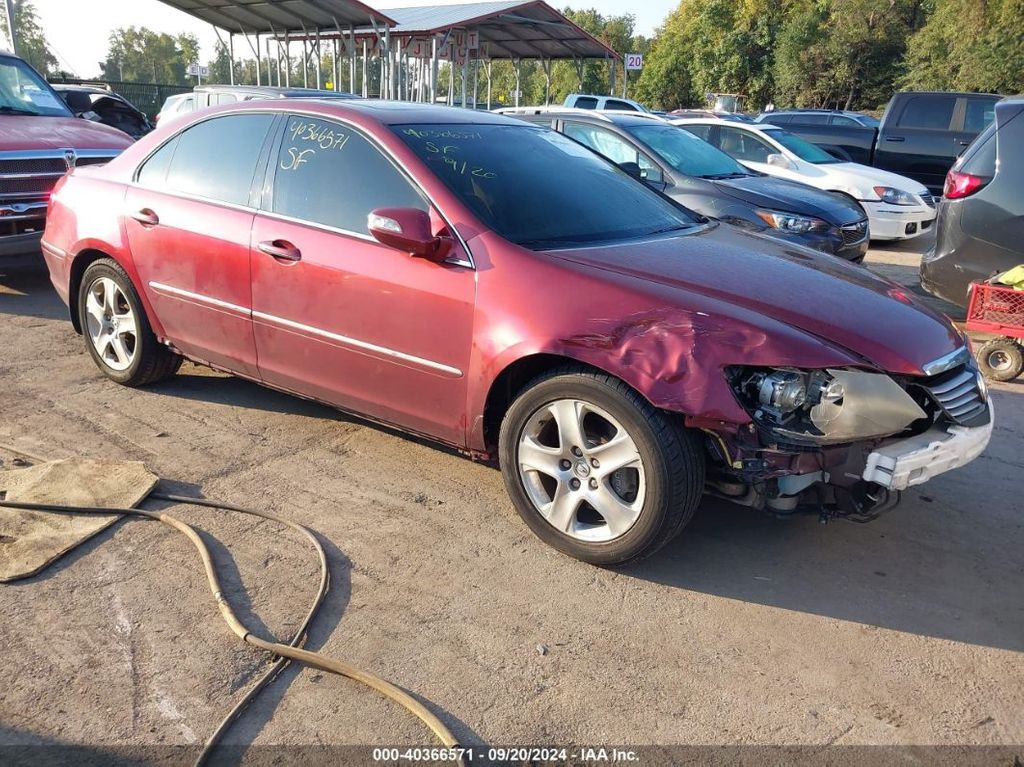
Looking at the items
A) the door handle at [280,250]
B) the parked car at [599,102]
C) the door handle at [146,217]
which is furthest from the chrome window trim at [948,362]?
the parked car at [599,102]

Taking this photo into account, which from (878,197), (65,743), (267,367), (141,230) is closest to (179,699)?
(65,743)

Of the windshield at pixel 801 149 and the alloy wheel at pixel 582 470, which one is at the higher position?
the windshield at pixel 801 149

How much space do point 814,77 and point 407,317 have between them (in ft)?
146

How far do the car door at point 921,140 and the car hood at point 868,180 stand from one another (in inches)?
89.7

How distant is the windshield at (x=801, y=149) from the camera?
450 inches

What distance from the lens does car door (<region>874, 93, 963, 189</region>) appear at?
13.2 m

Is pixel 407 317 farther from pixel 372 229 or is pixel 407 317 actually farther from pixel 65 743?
pixel 65 743

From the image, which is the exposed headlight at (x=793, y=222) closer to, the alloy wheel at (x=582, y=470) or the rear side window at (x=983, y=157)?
the rear side window at (x=983, y=157)

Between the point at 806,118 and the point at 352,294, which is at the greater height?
the point at 806,118

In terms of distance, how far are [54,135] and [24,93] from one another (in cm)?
109

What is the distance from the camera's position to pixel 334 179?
4008 mm

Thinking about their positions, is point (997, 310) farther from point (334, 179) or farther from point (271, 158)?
point (271, 158)

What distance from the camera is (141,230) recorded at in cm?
468

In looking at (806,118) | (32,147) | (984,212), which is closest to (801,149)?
(984,212)
